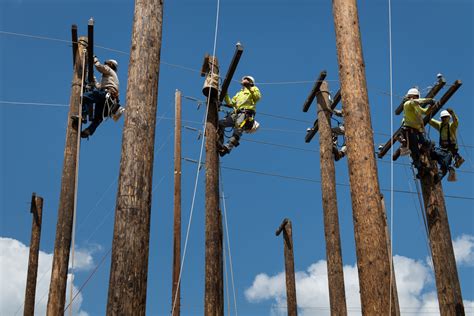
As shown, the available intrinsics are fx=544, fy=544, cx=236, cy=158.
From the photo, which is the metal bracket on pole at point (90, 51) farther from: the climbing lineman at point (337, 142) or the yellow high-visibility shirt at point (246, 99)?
the climbing lineman at point (337, 142)

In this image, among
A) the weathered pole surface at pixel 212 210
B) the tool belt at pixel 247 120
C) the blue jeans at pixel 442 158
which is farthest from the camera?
the tool belt at pixel 247 120

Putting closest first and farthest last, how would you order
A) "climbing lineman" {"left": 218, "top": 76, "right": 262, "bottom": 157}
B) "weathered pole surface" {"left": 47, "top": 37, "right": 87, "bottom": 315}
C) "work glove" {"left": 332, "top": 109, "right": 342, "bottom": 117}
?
"weathered pole surface" {"left": 47, "top": 37, "right": 87, "bottom": 315}, "climbing lineman" {"left": 218, "top": 76, "right": 262, "bottom": 157}, "work glove" {"left": 332, "top": 109, "right": 342, "bottom": 117}

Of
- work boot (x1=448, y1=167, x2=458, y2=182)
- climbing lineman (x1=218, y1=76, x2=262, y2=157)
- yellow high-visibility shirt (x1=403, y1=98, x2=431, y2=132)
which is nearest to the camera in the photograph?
yellow high-visibility shirt (x1=403, y1=98, x2=431, y2=132)

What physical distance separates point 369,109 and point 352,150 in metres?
0.50

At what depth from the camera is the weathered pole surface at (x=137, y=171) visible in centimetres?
397

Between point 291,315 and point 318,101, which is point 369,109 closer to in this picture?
point 318,101

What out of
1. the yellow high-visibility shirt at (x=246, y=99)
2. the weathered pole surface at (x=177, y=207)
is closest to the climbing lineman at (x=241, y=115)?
the yellow high-visibility shirt at (x=246, y=99)

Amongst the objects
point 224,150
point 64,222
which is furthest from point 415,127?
point 64,222

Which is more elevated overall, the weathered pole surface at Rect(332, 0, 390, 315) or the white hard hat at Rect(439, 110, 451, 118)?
the white hard hat at Rect(439, 110, 451, 118)

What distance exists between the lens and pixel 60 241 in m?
6.80

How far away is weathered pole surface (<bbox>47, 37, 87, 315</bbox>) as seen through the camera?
663 cm

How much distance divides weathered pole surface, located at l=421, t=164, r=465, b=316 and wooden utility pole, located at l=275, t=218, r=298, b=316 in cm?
444

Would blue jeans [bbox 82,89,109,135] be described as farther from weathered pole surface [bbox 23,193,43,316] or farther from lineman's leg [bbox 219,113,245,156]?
weathered pole surface [bbox 23,193,43,316]

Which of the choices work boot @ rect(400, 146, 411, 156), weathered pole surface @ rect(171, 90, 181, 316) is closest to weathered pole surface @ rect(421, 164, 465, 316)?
work boot @ rect(400, 146, 411, 156)
